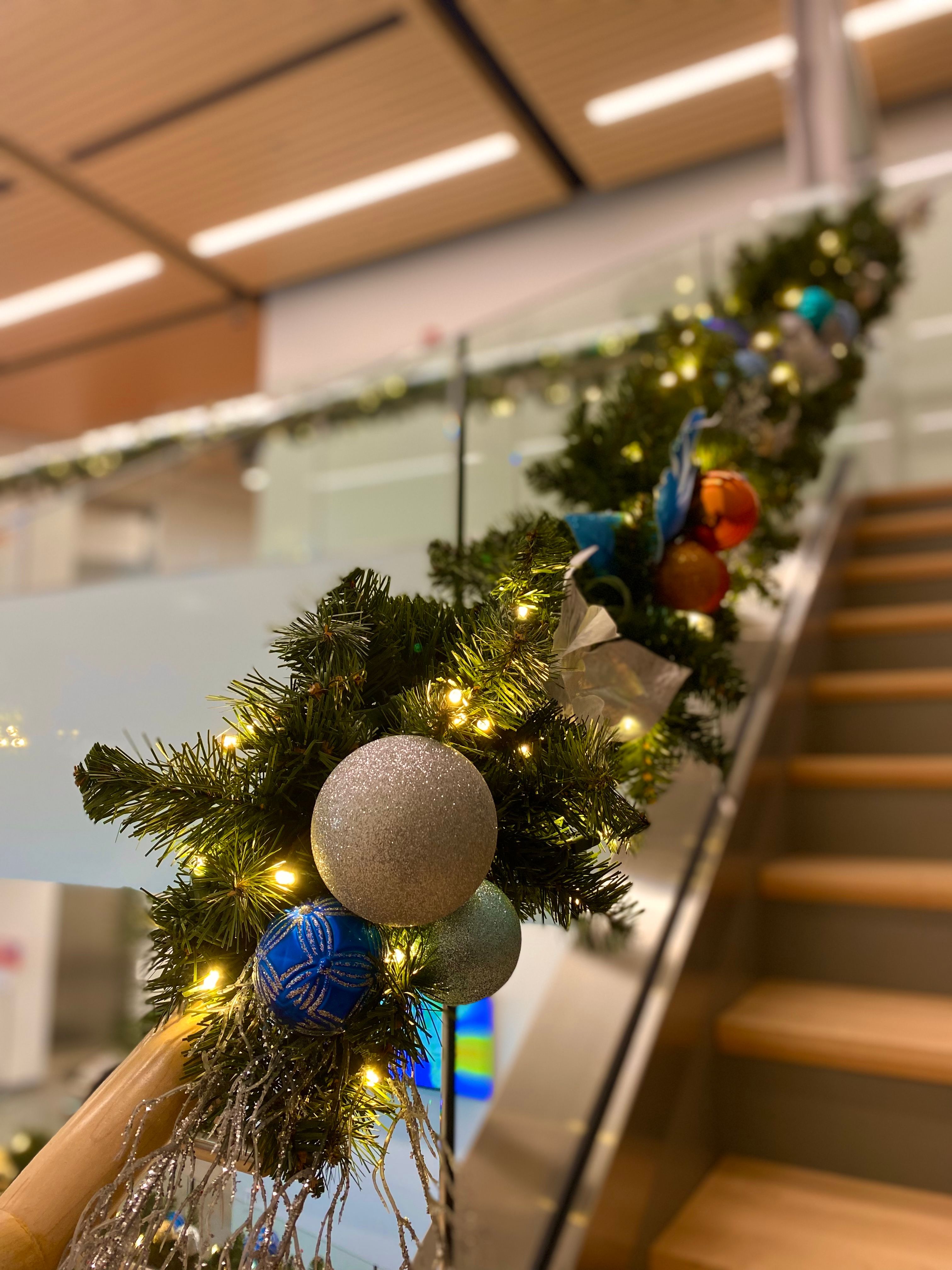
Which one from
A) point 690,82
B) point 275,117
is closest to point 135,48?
point 275,117

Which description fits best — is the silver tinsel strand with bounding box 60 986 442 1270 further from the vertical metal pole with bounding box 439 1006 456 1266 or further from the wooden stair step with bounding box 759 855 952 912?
the wooden stair step with bounding box 759 855 952 912

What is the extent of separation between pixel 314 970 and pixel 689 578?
62 cm

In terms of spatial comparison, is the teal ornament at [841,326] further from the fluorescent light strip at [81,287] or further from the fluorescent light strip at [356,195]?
the fluorescent light strip at [81,287]

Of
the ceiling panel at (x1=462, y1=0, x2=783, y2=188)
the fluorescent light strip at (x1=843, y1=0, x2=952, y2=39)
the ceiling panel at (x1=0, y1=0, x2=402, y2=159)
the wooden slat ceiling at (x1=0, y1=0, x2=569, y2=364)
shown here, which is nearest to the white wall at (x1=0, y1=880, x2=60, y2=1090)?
the wooden slat ceiling at (x1=0, y1=0, x2=569, y2=364)

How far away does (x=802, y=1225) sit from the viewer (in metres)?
0.98

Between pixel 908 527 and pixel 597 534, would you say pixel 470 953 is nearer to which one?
pixel 597 534

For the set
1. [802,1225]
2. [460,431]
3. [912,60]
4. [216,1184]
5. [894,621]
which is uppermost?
[912,60]

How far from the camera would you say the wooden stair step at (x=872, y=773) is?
1.52 metres

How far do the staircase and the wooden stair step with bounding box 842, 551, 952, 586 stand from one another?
1.78 ft

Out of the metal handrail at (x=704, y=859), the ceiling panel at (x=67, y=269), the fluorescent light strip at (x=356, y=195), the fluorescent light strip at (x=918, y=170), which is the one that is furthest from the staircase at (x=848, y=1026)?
the ceiling panel at (x=67, y=269)

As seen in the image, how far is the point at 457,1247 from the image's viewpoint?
591mm

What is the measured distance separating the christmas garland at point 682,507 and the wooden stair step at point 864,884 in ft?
0.70

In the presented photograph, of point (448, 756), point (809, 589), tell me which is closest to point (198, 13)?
point (809, 589)

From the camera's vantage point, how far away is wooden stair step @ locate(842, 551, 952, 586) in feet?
7.55
